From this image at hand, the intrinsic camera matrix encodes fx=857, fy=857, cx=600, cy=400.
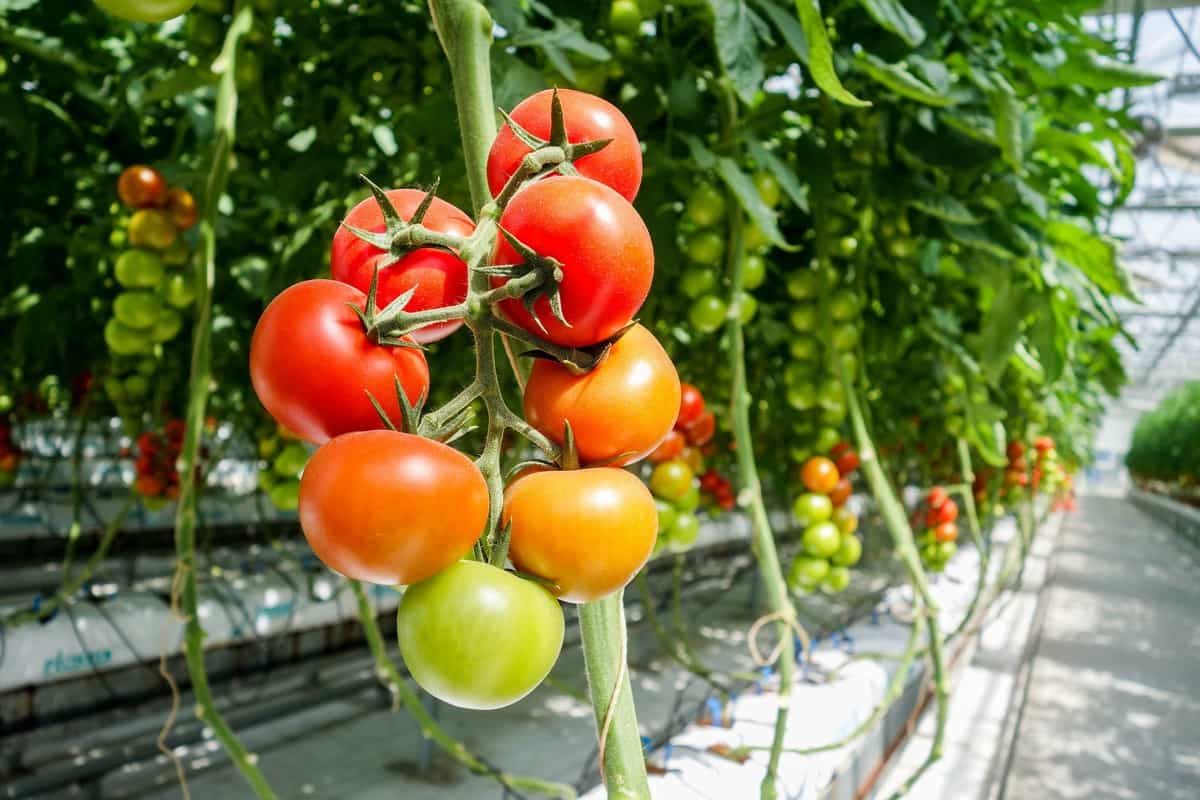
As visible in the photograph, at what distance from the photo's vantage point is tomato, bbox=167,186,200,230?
730 millimetres

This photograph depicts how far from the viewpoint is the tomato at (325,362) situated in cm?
22

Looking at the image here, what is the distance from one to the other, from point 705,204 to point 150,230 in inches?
18.4

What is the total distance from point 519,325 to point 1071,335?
110 cm

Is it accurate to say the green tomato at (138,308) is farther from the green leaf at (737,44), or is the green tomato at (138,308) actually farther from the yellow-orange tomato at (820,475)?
the yellow-orange tomato at (820,475)

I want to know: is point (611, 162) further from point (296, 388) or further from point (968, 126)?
point (968, 126)

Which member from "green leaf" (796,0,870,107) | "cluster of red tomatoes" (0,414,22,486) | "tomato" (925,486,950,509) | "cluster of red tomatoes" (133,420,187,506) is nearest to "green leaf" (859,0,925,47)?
"green leaf" (796,0,870,107)

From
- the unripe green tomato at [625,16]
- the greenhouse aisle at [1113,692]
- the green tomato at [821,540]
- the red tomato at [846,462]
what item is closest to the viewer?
the unripe green tomato at [625,16]

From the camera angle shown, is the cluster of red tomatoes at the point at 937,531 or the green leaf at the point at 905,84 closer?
the green leaf at the point at 905,84

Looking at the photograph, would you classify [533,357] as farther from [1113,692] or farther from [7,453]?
[1113,692]

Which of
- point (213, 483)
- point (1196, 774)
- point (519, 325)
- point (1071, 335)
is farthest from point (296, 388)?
point (1196, 774)

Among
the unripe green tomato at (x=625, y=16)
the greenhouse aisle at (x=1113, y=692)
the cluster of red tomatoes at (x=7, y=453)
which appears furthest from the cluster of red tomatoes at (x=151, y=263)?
the greenhouse aisle at (x=1113, y=692)

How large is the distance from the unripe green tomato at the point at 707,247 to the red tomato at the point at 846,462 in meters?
0.48

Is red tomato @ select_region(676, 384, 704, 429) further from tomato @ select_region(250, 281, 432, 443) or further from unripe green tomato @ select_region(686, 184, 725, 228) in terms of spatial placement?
tomato @ select_region(250, 281, 432, 443)

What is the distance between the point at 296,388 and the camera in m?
0.22
